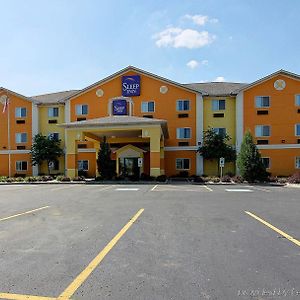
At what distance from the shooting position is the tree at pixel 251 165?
2697cm

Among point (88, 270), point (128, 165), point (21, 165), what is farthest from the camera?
point (21, 165)

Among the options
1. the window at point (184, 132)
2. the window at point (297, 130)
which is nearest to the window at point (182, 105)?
the window at point (184, 132)

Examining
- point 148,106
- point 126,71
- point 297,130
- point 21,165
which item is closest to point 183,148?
point 148,106

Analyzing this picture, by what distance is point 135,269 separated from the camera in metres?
4.63

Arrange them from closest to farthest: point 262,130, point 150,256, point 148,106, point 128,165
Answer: point 150,256 < point 128,165 < point 262,130 < point 148,106

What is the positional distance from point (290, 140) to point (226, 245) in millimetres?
31573

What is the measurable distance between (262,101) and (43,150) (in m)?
25.8

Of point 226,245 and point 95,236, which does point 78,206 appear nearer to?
point 95,236

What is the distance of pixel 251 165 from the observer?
2691 cm

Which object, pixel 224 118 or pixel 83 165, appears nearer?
pixel 224 118

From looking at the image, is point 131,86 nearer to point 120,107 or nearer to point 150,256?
point 120,107

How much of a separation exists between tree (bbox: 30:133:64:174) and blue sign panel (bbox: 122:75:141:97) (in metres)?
10.4

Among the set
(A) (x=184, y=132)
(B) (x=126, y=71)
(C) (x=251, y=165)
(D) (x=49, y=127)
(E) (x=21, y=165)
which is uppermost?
(B) (x=126, y=71)


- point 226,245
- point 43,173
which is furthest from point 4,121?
point 226,245
